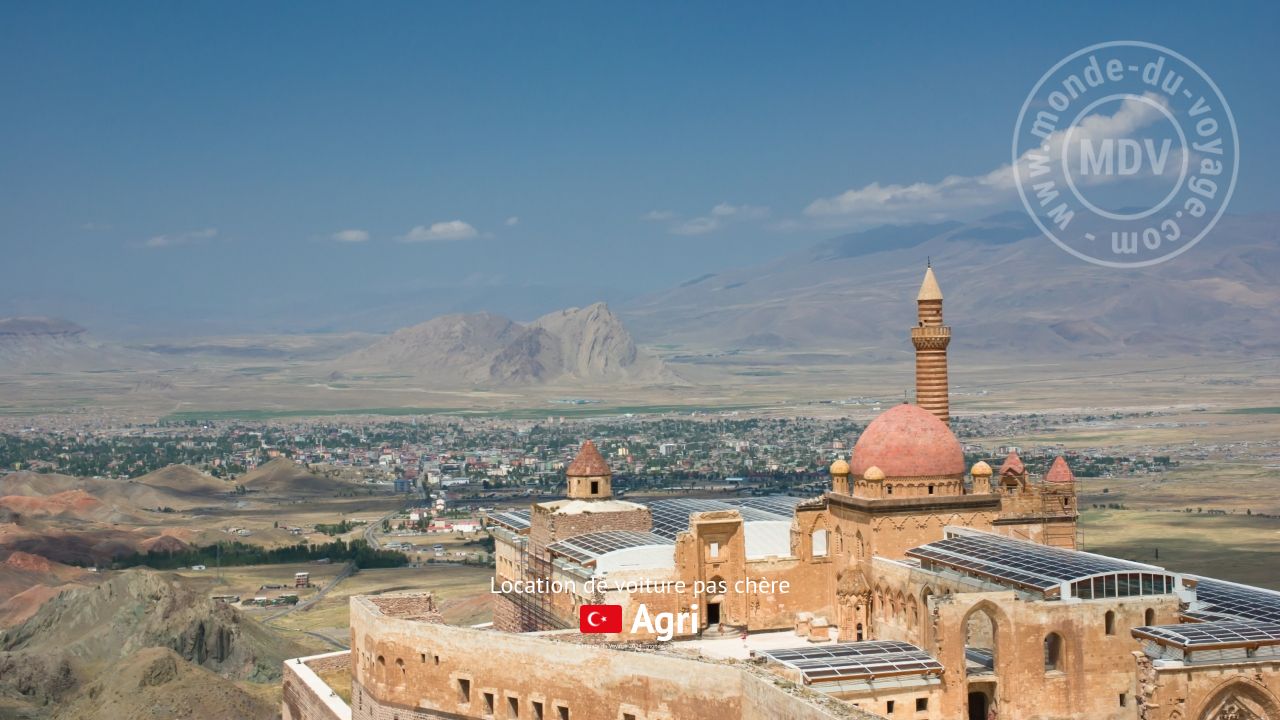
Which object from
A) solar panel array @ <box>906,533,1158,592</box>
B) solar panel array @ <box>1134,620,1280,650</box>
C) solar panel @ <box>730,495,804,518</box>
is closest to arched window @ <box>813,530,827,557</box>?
solar panel @ <box>730,495,804,518</box>

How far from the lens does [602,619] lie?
46.0 m

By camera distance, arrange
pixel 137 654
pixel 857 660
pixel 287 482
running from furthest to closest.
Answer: pixel 287 482, pixel 137 654, pixel 857 660

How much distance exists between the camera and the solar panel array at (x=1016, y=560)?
133ft

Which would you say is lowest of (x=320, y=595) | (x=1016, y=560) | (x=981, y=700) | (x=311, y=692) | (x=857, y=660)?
(x=320, y=595)

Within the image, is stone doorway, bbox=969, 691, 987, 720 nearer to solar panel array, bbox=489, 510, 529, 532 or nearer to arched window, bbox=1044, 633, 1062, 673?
arched window, bbox=1044, 633, 1062, 673

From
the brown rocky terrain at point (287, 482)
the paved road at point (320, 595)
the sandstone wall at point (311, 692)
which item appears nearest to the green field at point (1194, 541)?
the paved road at point (320, 595)

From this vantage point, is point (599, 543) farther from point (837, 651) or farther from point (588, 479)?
point (837, 651)

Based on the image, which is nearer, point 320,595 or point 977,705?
point 977,705

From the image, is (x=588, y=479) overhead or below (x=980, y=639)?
overhead

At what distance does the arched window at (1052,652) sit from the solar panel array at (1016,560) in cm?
154

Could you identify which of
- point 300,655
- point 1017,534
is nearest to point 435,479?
point 300,655

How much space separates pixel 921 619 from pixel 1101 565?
16.9 feet

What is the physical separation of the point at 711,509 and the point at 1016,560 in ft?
48.8

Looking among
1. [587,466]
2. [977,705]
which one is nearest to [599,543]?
[587,466]
